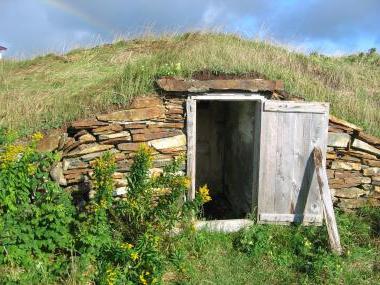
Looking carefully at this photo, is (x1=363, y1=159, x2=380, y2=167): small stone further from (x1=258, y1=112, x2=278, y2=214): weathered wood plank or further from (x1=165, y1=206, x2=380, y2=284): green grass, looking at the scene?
(x1=258, y1=112, x2=278, y2=214): weathered wood plank

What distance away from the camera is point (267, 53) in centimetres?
880

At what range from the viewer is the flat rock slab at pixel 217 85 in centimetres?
653

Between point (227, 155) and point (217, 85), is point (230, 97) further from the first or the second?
point (227, 155)

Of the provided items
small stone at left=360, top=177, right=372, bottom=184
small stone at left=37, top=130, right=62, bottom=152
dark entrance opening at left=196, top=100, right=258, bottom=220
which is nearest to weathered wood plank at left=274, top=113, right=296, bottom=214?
dark entrance opening at left=196, top=100, right=258, bottom=220

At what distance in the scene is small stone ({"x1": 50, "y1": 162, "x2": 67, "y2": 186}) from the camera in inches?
250

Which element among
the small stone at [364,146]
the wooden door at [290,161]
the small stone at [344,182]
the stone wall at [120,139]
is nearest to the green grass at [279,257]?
the wooden door at [290,161]

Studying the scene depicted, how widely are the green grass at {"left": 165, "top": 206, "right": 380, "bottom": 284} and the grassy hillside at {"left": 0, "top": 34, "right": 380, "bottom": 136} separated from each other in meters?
1.93

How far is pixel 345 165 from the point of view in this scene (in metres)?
7.07

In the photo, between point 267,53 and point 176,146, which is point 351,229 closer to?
point 176,146

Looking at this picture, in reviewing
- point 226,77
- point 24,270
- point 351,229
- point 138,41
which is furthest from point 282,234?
point 138,41

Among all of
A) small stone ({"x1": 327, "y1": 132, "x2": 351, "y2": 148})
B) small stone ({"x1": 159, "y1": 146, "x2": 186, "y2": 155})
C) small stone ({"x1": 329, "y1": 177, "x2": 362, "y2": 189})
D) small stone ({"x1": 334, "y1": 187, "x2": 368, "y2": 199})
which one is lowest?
small stone ({"x1": 334, "y1": 187, "x2": 368, "y2": 199})

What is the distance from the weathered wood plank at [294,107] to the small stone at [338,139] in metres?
0.45

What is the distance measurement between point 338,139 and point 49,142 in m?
4.16

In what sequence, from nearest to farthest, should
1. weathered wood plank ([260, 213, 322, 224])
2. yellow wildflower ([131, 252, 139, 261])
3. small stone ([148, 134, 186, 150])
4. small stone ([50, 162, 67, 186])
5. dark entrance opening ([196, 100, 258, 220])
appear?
1. yellow wildflower ([131, 252, 139, 261])
2. small stone ([50, 162, 67, 186])
3. small stone ([148, 134, 186, 150])
4. weathered wood plank ([260, 213, 322, 224])
5. dark entrance opening ([196, 100, 258, 220])
